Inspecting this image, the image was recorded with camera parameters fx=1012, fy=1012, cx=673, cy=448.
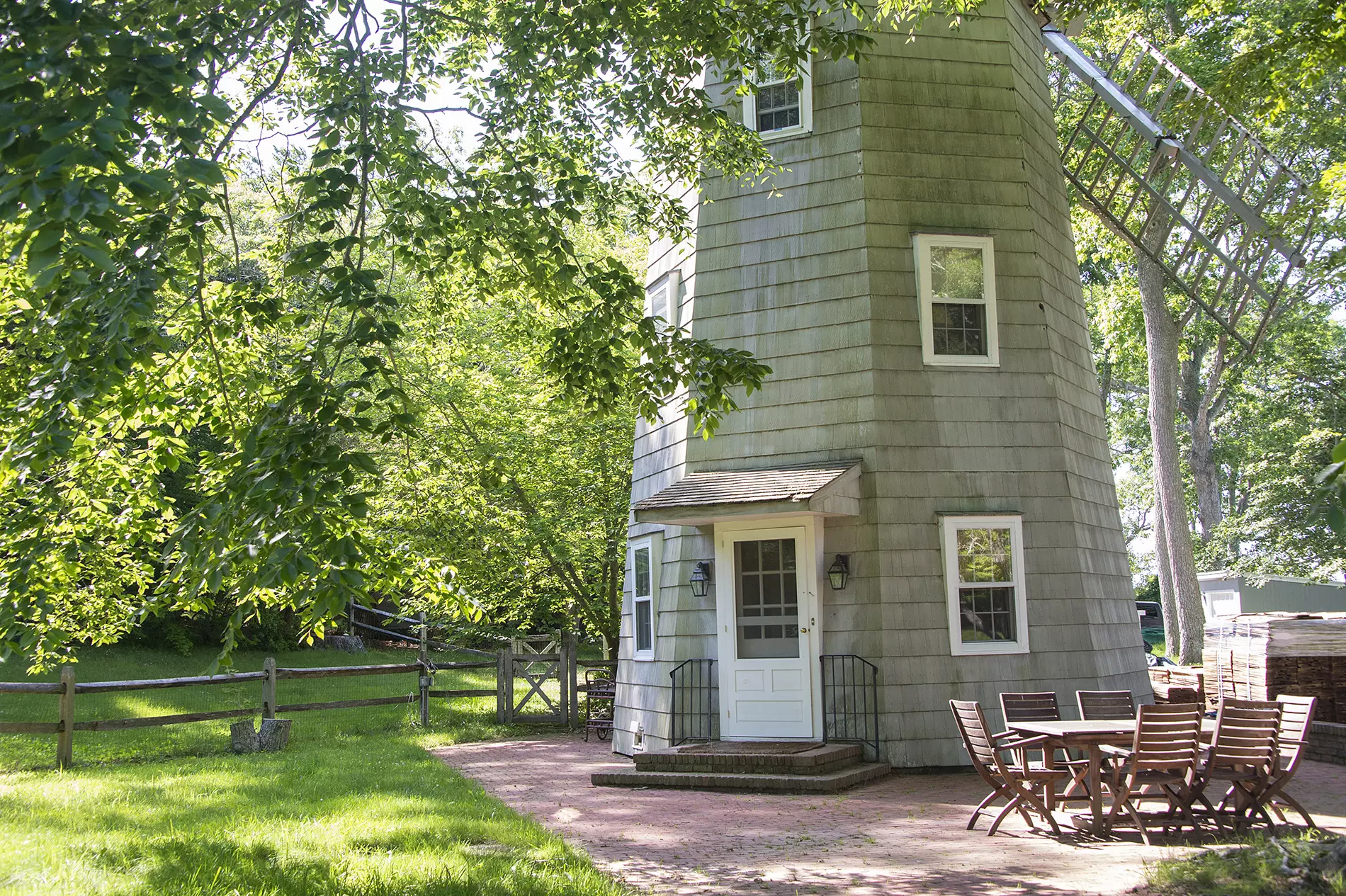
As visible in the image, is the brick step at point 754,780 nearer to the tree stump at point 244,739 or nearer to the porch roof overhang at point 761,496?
the porch roof overhang at point 761,496

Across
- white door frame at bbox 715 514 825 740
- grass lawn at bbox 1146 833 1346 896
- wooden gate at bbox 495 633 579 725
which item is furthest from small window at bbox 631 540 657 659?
grass lawn at bbox 1146 833 1346 896

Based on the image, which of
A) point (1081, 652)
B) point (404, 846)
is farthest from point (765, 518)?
point (404, 846)

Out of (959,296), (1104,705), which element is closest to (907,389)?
(959,296)

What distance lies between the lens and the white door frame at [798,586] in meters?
10.5

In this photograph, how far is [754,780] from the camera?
935 centimetres

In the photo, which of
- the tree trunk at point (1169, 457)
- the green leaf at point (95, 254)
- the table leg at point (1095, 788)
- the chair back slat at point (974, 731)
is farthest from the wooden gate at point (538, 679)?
the green leaf at point (95, 254)

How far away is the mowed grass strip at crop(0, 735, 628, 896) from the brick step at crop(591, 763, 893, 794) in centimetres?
150

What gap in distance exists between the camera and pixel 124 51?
3854mm

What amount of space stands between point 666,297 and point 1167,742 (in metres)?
7.93

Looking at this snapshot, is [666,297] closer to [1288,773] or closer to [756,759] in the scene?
[756,759]

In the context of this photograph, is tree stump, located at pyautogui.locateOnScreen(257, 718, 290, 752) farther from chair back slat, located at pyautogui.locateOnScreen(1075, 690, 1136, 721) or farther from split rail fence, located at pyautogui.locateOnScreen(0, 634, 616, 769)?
chair back slat, located at pyautogui.locateOnScreen(1075, 690, 1136, 721)

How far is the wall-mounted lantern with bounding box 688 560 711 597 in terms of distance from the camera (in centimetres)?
1117

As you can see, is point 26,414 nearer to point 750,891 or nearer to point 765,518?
point 750,891

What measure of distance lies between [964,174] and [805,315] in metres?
2.50
